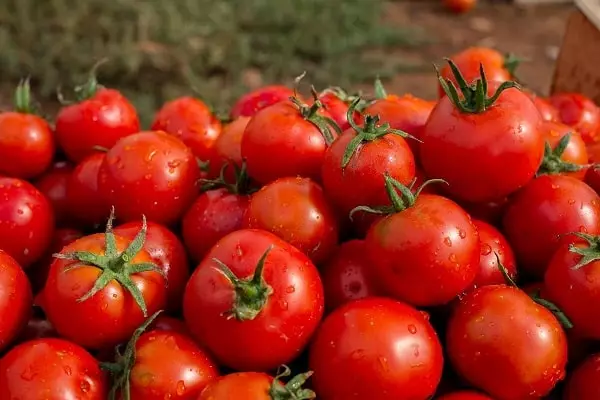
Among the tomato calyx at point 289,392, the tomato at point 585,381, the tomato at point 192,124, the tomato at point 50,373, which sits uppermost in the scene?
the tomato at point 192,124

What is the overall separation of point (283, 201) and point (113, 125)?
0.58 meters

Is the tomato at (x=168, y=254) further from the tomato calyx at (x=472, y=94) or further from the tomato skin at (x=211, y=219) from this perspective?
the tomato calyx at (x=472, y=94)

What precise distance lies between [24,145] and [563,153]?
111 centimetres

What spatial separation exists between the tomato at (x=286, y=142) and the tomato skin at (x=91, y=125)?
40cm

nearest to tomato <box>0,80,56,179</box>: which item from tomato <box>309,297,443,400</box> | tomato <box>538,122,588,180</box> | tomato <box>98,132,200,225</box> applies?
tomato <box>98,132,200,225</box>

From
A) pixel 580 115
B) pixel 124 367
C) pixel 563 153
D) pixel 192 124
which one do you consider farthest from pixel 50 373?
pixel 580 115

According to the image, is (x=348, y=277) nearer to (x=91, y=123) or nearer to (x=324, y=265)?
(x=324, y=265)

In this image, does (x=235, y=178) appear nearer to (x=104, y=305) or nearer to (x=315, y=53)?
(x=104, y=305)

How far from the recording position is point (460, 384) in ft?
4.01

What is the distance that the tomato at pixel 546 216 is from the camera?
1.30 meters

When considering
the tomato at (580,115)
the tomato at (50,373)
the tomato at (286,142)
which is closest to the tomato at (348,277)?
the tomato at (286,142)

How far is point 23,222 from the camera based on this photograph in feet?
4.58

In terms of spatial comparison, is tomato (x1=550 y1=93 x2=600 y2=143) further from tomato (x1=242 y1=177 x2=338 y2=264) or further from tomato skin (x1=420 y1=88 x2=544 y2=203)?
tomato (x1=242 y1=177 x2=338 y2=264)

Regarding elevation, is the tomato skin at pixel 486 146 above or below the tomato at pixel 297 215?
above
